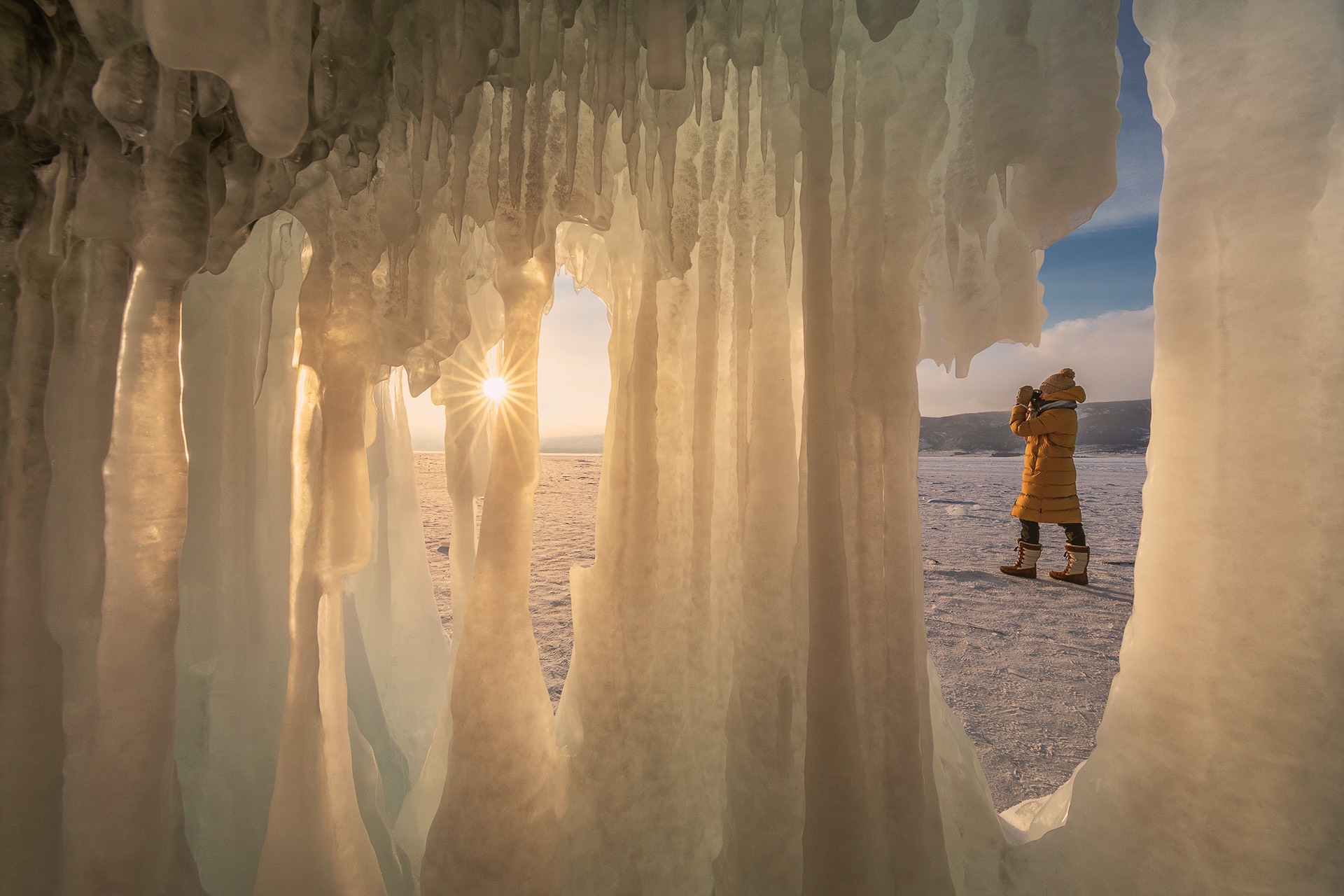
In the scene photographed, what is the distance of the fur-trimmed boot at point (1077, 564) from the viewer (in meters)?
4.64

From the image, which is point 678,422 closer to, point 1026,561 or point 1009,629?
point 1009,629

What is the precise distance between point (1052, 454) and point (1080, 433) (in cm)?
3960

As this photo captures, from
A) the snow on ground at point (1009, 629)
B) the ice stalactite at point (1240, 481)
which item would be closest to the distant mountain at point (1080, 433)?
the snow on ground at point (1009, 629)

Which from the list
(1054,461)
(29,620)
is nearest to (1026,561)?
(1054,461)

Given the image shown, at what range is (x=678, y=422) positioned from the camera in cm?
202

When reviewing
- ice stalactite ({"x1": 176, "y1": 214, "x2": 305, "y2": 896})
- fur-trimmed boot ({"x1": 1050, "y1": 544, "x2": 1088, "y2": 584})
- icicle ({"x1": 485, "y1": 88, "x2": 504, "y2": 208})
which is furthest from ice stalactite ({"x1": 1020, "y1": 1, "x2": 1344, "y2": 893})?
fur-trimmed boot ({"x1": 1050, "y1": 544, "x2": 1088, "y2": 584})

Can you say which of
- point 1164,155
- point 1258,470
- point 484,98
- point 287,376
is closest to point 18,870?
point 287,376

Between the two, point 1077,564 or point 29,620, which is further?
point 1077,564

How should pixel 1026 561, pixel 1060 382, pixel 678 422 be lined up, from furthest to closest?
pixel 1026 561 → pixel 1060 382 → pixel 678 422

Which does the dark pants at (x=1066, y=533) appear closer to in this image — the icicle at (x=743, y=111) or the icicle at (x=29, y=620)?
the icicle at (x=743, y=111)

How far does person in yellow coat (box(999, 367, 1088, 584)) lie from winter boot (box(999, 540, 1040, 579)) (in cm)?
33

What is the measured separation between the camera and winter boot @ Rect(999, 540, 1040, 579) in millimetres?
4965

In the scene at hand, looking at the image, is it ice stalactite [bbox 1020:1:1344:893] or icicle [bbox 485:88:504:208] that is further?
icicle [bbox 485:88:504:208]

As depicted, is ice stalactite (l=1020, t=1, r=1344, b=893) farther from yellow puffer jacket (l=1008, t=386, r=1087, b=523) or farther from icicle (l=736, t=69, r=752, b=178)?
yellow puffer jacket (l=1008, t=386, r=1087, b=523)
